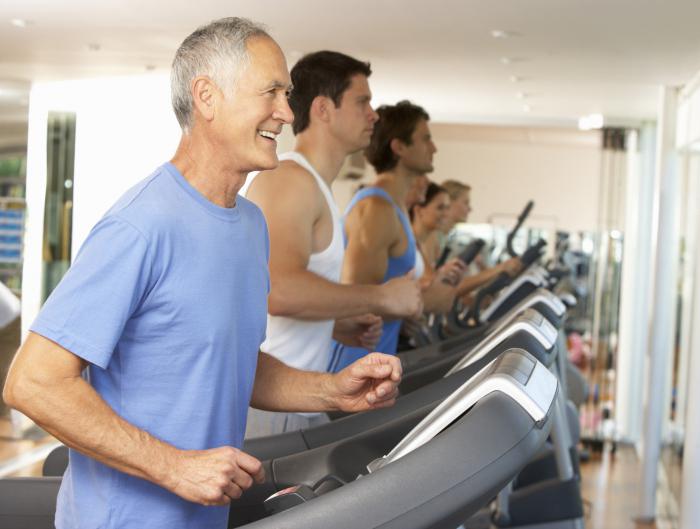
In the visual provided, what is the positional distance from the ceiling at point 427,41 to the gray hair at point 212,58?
98.7 inches

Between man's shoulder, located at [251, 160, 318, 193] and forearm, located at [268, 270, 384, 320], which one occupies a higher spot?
man's shoulder, located at [251, 160, 318, 193]

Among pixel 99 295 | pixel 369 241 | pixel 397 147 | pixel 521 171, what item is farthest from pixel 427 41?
pixel 99 295

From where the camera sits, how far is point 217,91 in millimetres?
1430

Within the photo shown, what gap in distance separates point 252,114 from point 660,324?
4157mm

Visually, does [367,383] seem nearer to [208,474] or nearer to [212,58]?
[208,474]

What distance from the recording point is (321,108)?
2541 mm

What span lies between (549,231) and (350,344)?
218 inches

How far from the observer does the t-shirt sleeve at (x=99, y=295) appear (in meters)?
1.24

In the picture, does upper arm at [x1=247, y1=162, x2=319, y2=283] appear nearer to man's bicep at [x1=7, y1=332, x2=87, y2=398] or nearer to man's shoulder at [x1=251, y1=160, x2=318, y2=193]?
man's shoulder at [x1=251, y1=160, x2=318, y2=193]

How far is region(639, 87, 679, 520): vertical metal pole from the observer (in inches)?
204

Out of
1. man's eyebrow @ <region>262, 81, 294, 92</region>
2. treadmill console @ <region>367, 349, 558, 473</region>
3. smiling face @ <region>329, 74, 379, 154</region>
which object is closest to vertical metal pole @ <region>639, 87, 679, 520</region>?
smiling face @ <region>329, 74, 379, 154</region>

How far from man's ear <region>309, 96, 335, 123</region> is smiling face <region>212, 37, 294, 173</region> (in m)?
1.08

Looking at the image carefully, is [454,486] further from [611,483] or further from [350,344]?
[611,483]

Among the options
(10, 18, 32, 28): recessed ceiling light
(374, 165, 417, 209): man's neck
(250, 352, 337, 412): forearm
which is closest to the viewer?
(250, 352, 337, 412): forearm
